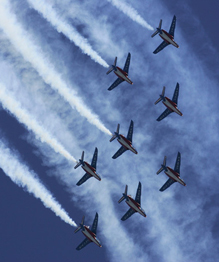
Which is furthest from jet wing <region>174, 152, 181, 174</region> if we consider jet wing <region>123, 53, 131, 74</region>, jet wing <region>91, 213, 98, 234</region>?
jet wing <region>123, 53, 131, 74</region>

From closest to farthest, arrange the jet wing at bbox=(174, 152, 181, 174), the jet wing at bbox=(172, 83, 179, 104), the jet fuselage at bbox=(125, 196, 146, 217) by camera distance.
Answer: the jet fuselage at bbox=(125, 196, 146, 217), the jet wing at bbox=(174, 152, 181, 174), the jet wing at bbox=(172, 83, 179, 104)

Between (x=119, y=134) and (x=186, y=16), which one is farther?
(x=186, y=16)

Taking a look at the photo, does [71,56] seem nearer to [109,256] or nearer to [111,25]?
[111,25]

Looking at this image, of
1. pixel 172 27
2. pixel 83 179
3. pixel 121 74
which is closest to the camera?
pixel 83 179

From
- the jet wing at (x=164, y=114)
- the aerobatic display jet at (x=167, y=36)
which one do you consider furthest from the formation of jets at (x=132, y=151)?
the jet wing at (x=164, y=114)

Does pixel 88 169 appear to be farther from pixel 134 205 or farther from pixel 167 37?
pixel 167 37

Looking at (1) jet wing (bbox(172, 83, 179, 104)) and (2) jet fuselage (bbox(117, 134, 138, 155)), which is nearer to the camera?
(2) jet fuselage (bbox(117, 134, 138, 155))

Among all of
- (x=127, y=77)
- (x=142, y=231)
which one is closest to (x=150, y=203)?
(x=142, y=231)

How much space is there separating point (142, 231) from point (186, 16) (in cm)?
3994

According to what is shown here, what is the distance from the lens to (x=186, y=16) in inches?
4528

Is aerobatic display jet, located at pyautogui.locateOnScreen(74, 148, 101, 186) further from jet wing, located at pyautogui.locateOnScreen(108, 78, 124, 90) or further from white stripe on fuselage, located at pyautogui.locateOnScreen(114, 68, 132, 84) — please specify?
white stripe on fuselage, located at pyautogui.locateOnScreen(114, 68, 132, 84)

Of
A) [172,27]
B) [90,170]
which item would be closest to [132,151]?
[90,170]

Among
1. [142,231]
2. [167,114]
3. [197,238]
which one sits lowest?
[197,238]

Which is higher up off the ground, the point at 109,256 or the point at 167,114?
the point at 167,114
